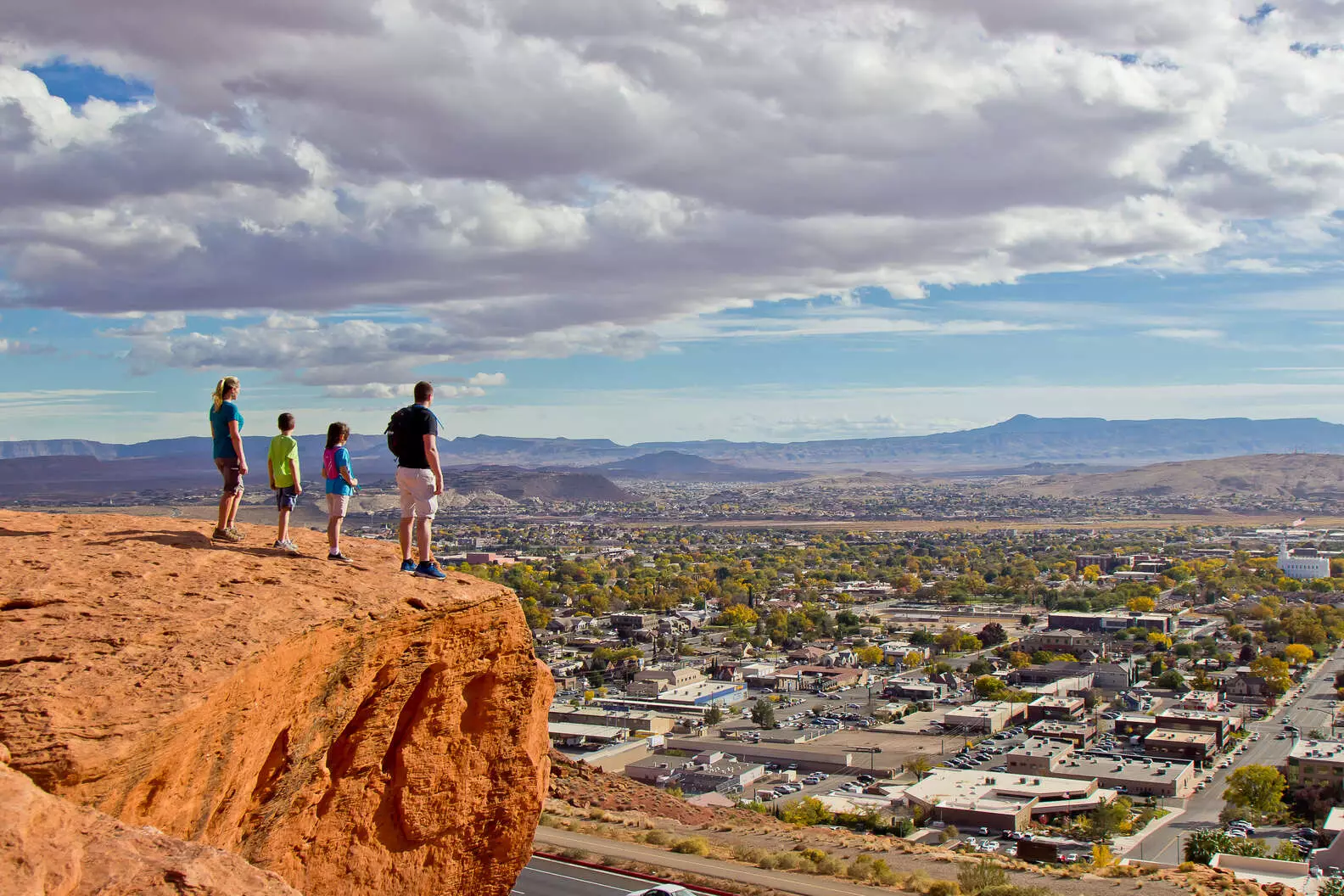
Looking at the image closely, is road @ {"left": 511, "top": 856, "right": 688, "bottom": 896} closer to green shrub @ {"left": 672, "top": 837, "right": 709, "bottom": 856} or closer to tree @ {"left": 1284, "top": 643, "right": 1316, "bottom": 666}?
green shrub @ {"left": 672, "top": 837, "right": 709, "bottom": 856}

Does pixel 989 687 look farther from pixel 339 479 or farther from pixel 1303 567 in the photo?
pixel 1303 567

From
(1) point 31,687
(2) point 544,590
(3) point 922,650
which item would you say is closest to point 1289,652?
(3) point 922,650

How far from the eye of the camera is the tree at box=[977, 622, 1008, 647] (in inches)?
3317

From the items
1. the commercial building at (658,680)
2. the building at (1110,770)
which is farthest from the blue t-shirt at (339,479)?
the commercial building at (658,680)

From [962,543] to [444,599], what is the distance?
160m

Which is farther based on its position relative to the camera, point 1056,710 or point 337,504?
point 1056,710

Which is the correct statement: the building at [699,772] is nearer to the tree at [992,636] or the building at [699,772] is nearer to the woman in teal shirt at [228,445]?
the woman in teal shirt at [228,445]

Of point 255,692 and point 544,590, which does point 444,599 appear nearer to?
point 255,692

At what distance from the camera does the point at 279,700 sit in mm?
8641

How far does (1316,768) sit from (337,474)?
43.7 metres

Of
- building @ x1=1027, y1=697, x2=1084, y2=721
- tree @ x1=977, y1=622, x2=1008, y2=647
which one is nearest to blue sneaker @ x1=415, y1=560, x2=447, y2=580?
building @ x1=1027, y1=697, x2=1084, y2=721

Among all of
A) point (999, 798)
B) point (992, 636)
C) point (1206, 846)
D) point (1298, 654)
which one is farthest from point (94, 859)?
point (992, 636)

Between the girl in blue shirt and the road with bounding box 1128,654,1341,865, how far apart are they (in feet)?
93.2

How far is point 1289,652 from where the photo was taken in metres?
75.9
